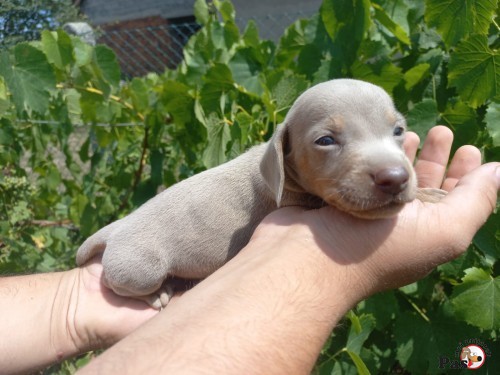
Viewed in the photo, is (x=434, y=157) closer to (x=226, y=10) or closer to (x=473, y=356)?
(x=473, y=356)

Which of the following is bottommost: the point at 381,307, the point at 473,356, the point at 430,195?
the point at 473,356

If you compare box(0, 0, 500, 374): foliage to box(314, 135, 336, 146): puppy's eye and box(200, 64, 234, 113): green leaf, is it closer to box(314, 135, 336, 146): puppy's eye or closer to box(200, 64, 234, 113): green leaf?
box(200, 64, 234, 113): green leaf

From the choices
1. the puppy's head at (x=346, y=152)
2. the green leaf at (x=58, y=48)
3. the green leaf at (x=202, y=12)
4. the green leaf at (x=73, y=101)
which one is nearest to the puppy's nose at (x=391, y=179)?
the puppy's head at (x=346, y=152)

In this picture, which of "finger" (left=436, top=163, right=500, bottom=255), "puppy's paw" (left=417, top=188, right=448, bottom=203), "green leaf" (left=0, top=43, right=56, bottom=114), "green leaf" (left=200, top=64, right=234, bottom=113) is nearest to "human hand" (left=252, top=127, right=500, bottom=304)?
"finger" (left=436, top=163, right=500, bottom=255)

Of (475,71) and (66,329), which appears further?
(66,329)

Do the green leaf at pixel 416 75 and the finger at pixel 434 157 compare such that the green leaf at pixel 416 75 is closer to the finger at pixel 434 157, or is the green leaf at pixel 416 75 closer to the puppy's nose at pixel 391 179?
the finger at pixel 434 157

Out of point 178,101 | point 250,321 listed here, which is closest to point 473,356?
point 250,321
